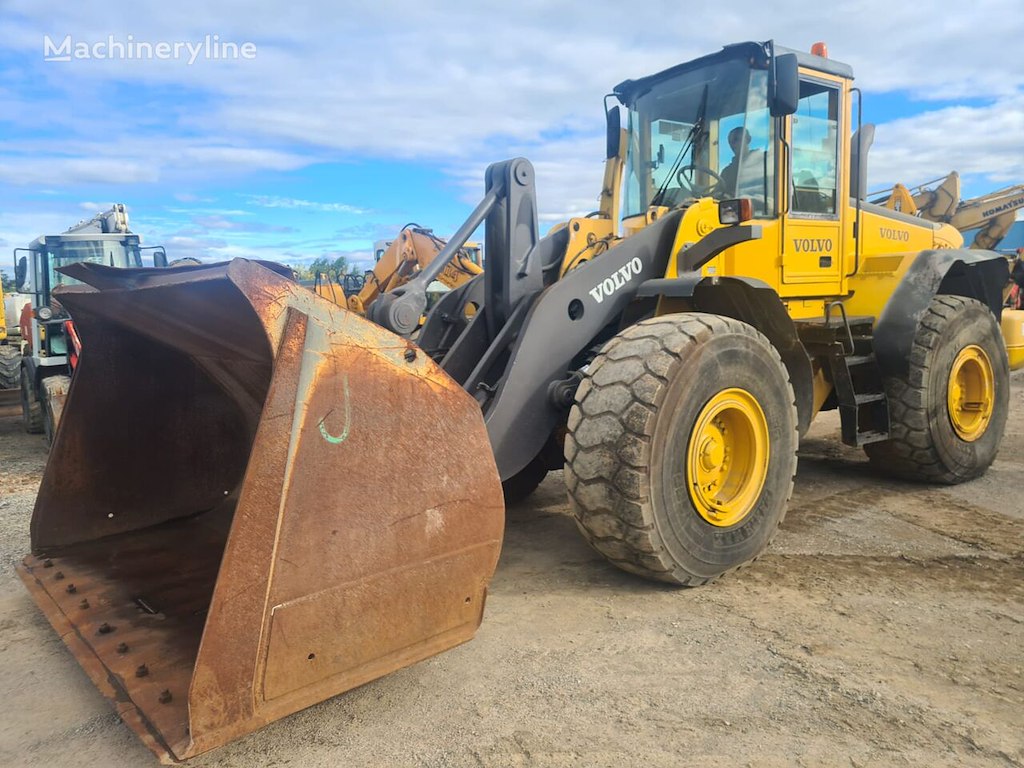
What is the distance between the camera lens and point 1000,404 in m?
5.94

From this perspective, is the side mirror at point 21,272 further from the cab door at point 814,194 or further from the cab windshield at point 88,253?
the cab door at point 814,194

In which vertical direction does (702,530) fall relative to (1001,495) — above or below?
above

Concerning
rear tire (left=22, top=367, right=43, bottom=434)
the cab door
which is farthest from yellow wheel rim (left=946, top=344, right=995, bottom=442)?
rear tire (left=22, top=367, right=43, bottom=434)

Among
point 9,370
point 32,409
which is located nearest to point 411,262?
point 32,409

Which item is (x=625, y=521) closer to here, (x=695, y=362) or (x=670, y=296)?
(x=695, y=362)

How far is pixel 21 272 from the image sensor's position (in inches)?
416

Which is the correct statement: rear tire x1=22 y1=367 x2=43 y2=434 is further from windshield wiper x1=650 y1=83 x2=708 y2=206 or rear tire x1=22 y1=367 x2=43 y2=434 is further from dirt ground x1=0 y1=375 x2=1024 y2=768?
windshield wiper x1=650 y1=83 x2=708 y2=206

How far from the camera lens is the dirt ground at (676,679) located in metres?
2.41

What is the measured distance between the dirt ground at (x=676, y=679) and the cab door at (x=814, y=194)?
1.78m

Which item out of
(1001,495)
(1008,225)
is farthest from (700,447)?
(1008,225)

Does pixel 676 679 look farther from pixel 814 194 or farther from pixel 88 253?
pixel 88 253

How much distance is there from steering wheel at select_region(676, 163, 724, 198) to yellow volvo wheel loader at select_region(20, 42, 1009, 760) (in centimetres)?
2

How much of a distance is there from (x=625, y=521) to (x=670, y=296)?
122cm

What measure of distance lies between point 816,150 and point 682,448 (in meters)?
2.68
